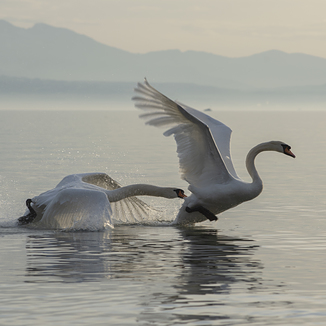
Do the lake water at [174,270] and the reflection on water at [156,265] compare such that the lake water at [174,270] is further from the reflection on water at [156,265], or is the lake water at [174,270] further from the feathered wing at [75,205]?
the feathered wing at [75,205]

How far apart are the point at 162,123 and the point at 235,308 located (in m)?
6.66

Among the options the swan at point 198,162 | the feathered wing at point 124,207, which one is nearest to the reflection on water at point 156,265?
the swan at point 198,162

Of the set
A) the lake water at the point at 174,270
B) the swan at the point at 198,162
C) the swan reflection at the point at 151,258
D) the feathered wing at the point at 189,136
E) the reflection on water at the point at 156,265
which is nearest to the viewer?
the lake water at the point at 174,270

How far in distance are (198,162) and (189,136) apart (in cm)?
66

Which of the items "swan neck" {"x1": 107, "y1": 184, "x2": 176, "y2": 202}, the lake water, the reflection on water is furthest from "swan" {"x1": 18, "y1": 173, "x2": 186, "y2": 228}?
the reflection on water

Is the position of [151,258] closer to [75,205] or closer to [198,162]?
[75,205]

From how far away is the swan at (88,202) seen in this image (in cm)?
1486

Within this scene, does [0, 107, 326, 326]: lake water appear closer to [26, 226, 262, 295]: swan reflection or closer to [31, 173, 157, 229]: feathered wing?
[26, 226, 262, 295]: swan reflection

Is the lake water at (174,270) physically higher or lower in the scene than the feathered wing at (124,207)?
lower

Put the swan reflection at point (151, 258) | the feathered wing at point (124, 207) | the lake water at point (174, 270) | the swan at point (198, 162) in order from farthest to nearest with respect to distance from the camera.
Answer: the feathered wing at point (124, 207) < the swan at point (198, 162) < the swan reflection at point (151, 258) < the lake water at point (174, 270)

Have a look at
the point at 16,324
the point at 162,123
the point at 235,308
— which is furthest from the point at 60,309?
the point at 162,123

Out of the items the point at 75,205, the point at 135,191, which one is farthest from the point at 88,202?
the point at 135,191

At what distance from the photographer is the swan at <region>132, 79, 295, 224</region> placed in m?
15.1

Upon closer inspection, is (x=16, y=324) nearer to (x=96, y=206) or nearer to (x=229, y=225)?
(x=96, y=206)
